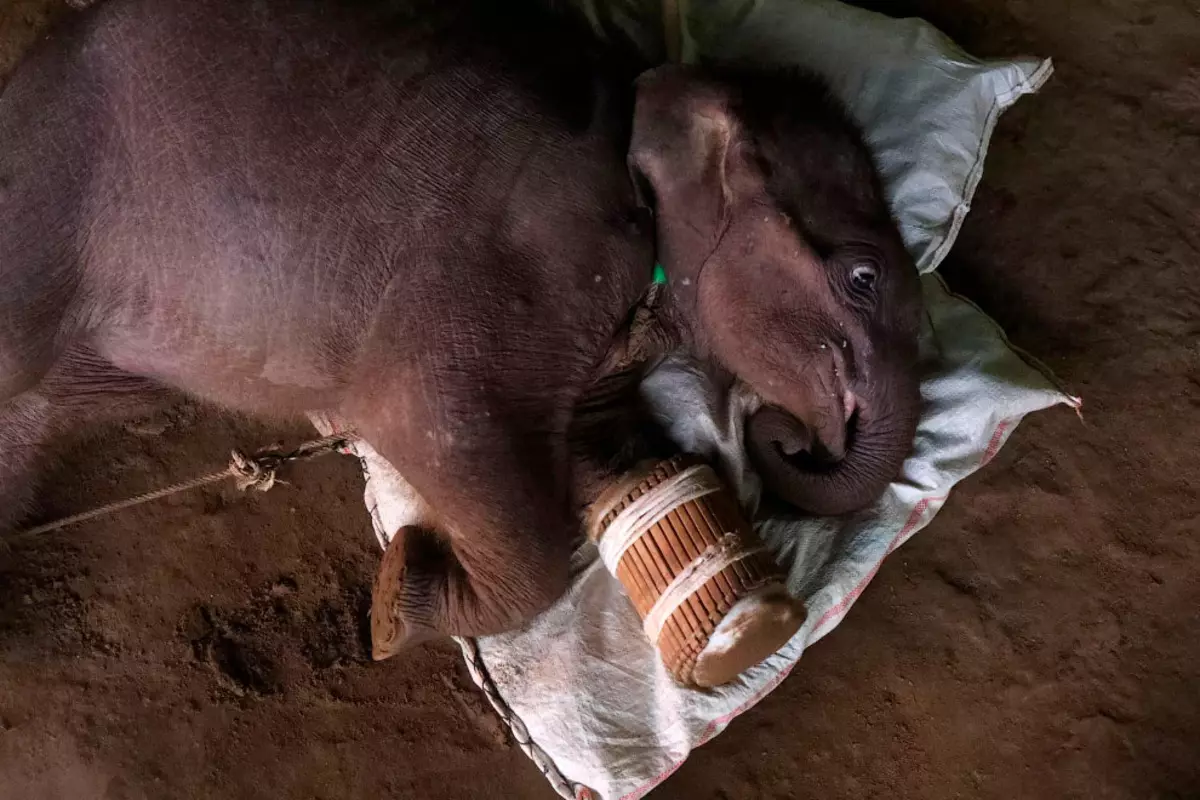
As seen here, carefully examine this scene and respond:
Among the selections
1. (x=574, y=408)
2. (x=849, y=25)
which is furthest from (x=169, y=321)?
(x=849, y=25)

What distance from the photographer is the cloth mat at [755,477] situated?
2043 millimetres

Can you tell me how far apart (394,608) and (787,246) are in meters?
1.06

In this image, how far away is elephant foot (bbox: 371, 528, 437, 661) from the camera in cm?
183

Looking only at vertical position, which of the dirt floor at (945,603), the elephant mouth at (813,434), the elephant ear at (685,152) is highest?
the elephant ear at (685,152)

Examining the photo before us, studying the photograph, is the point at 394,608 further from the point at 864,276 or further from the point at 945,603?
the point at 945,603

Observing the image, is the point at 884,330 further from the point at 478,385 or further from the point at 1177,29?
the point at 1177,29

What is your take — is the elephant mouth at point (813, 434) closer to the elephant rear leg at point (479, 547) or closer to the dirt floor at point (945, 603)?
the elephant rear leg at point (479, 547)

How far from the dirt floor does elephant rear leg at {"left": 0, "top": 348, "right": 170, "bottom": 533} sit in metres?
0.22

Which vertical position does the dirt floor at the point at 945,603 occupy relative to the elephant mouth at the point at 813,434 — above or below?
below

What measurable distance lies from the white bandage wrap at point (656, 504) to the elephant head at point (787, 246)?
23 cm

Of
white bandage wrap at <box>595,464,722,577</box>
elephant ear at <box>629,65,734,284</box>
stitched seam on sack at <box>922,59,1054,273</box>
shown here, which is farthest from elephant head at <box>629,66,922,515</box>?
stitched seam on sack at <box>922,59,1054,273</box>

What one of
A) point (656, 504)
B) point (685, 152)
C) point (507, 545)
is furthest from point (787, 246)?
point (507, 545)

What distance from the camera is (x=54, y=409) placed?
6.51 feet

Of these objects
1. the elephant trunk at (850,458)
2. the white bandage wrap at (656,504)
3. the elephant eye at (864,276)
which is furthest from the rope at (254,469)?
the elephant eye at (864,276)
